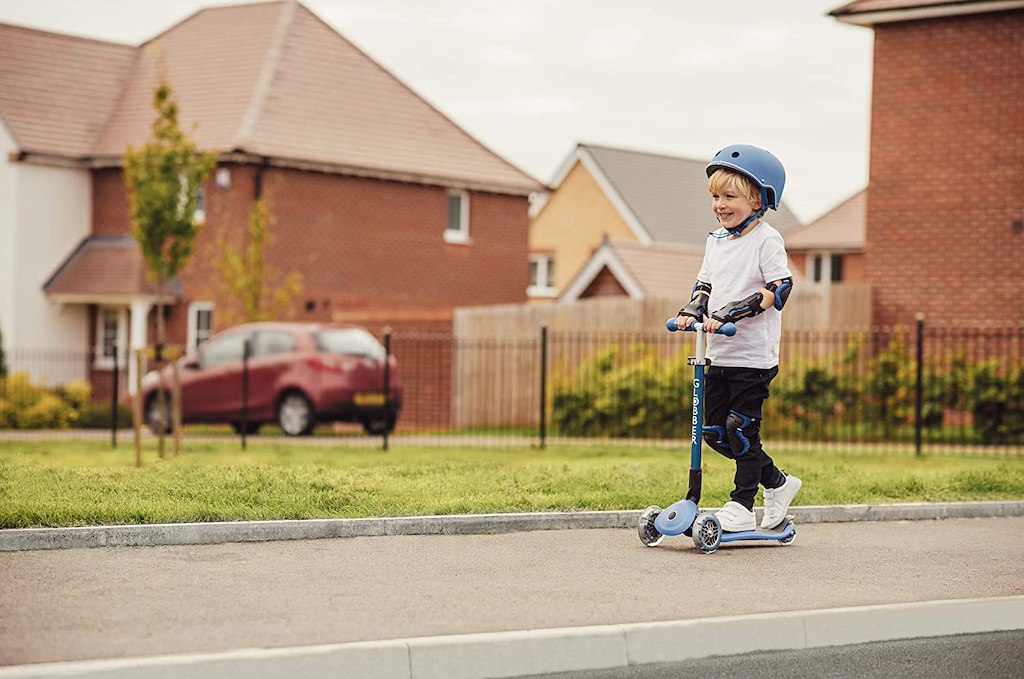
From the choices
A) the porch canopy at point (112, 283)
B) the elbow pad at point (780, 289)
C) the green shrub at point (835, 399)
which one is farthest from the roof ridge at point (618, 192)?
the elbow pad at point (780, 289)

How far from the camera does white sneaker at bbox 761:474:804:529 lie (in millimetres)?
8680

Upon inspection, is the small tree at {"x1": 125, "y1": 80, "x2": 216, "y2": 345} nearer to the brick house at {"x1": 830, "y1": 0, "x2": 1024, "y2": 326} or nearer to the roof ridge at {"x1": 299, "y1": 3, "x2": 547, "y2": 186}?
the brick house at {"x1": 830, "y1": 0, "x2": 1024, "y2": 326}

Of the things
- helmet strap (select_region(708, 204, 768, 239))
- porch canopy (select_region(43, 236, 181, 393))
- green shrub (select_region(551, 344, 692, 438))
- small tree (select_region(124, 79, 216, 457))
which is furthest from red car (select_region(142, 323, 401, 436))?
helmet strap (select_region(708, 204, 768, 239))

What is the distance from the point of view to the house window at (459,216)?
113ft

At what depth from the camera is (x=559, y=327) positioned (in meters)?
23.7

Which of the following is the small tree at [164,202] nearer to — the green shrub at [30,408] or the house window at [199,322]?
the green shrub at [30,408]

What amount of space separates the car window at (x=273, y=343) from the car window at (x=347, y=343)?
434 millimetres

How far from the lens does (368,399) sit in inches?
813

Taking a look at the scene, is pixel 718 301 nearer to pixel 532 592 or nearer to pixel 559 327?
pixel 532 592

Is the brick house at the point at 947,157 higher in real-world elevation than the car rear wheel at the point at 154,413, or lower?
higher

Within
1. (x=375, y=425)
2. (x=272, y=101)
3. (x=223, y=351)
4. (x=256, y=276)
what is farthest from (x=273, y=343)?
(x=272, y=101)

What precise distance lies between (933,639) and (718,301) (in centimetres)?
240

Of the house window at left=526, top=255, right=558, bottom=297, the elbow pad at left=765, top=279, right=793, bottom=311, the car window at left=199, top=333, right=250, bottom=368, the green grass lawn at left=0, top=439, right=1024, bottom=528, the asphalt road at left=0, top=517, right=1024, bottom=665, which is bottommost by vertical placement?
the asphalt road at left=0, top=517, right=1024, bottom=665

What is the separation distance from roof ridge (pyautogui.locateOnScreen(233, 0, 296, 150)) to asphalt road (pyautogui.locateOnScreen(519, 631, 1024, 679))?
24.5 meters
